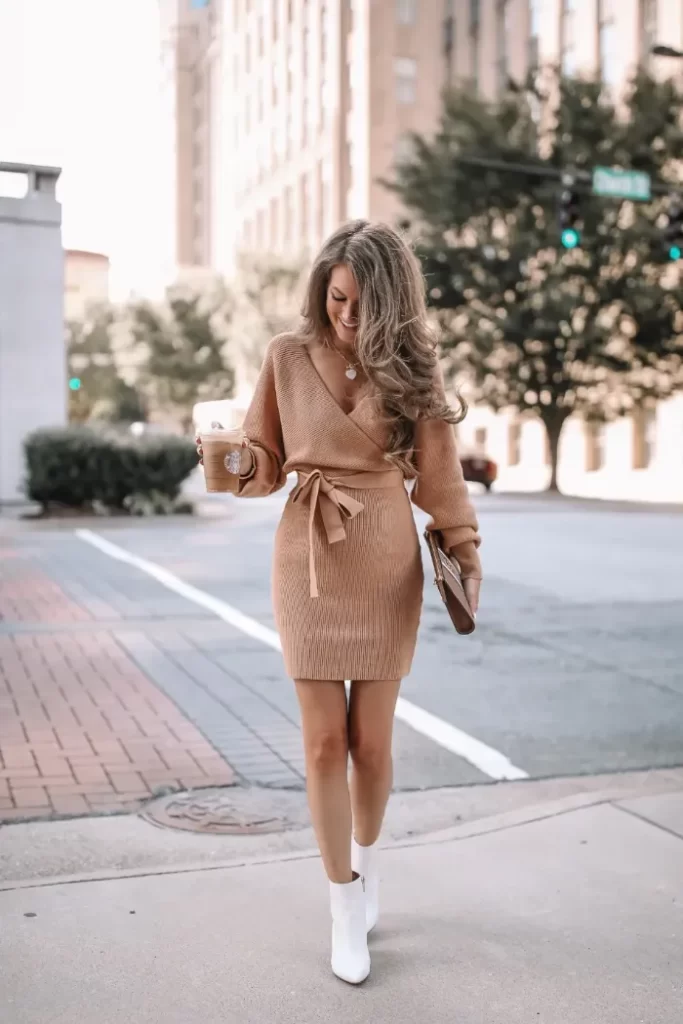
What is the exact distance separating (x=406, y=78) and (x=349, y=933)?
64.1 m

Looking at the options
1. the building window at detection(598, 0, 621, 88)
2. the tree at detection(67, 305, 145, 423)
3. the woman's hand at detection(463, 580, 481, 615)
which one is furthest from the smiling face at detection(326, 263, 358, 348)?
the tree at detection(67, 305, 145, 423)

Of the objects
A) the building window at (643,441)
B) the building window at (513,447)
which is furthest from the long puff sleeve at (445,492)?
the building window at (513,447)

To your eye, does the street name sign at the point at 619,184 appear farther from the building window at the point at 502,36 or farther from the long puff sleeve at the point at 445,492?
the building window at the point at 502,36

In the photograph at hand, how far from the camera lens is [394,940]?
356 cm

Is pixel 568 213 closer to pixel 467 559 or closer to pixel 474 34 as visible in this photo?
pixel 467 559

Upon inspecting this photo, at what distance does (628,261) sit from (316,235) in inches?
1529

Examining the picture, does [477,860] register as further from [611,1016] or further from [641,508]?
[641,508]

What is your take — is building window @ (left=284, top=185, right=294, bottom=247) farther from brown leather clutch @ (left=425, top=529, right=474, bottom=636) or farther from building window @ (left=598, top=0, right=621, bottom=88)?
brown leather clutch @ (left=425, top=529, right=474, bottom=636)

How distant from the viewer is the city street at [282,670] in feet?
18.8

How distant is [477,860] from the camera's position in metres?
4.23

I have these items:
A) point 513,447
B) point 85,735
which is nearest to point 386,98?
point 513,447

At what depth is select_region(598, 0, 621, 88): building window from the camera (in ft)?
143

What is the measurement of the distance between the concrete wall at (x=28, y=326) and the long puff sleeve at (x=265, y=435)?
2064cm

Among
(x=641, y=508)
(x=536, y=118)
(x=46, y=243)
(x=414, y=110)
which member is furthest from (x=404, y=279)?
(x=414, y=110)
